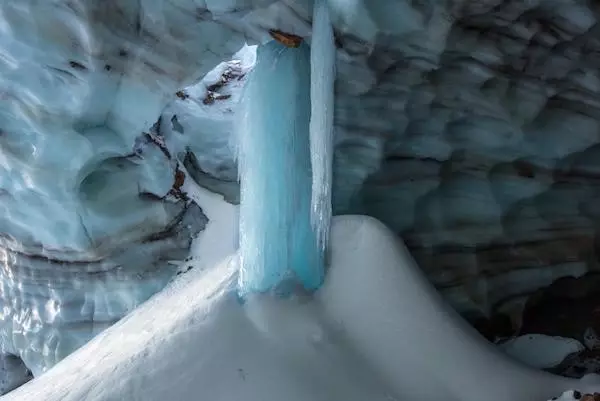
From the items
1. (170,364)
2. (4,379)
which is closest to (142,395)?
(170,364)

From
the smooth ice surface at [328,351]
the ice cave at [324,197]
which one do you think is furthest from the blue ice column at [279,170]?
the smooth ice surface at [328,351]

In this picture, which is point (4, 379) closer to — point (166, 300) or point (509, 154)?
point (166, 300)

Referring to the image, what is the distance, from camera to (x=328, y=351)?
7.06 ft

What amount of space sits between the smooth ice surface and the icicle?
0.14m

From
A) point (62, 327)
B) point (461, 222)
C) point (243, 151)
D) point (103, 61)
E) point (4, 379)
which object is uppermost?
point (103, 61)

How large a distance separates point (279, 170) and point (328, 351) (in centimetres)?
68

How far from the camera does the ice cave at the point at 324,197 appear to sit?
2.19 meters

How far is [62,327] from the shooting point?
3455mm

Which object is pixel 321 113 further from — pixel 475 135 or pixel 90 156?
pixel 90 156

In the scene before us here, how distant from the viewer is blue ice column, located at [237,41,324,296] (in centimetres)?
237

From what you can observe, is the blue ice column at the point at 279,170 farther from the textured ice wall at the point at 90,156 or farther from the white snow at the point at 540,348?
the white snow at the point at 540,348

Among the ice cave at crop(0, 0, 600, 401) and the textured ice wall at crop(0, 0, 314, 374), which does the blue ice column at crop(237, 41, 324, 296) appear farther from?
the textured ice wall at crop(0, 0, 314, 374)

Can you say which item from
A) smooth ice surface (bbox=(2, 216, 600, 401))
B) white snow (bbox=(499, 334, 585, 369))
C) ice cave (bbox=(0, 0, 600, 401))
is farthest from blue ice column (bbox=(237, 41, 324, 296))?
white snow (bbox=(499, 334, 585, 369))

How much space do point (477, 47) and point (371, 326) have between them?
3.67 feet
